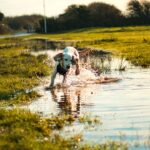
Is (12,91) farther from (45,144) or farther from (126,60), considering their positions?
(126,60)

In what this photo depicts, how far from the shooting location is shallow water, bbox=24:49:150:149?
12.6 metres

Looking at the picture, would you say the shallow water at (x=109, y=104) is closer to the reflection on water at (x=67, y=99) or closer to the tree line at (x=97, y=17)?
the reflection on water at (x=67, y=99)

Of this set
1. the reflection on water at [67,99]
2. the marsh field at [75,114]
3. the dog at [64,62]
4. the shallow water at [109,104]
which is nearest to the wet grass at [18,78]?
the marsh field at [75,114]

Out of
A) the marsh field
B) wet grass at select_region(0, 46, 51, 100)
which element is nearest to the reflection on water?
the marsh field

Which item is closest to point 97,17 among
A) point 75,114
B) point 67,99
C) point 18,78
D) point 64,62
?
point 18,78

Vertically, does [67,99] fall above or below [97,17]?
below

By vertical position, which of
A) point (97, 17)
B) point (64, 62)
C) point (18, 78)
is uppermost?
point (64, 62)

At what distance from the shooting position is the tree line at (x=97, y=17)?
3807 inches

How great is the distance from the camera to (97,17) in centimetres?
10225

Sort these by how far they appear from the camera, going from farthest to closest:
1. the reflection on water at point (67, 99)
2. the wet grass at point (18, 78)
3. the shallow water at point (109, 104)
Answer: the wet grass at point (18, 78) < the reflection on water at point (67, 99) < the shallow water at point (109, 104)

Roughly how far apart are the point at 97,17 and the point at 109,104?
8655 cm

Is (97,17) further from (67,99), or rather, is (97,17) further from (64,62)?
(67,99)

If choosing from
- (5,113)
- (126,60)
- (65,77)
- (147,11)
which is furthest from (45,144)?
(147,11)

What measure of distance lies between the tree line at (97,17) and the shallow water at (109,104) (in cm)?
7278
